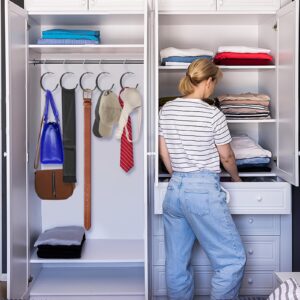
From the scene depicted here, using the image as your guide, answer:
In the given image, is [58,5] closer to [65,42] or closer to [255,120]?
[65,42]

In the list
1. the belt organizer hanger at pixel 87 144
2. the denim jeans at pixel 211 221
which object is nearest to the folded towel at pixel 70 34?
the belt organizer hanger at pixel 87 144

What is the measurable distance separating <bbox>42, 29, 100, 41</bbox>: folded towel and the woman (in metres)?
0.79

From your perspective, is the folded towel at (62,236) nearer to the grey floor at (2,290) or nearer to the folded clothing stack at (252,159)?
the grey floor at (2,290)

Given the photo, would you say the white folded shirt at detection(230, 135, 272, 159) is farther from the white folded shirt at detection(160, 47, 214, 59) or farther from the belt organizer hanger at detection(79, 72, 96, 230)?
the belt organizer hanger at detection(79, 72, 96, 230)

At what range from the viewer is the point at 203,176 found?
2.89 metres

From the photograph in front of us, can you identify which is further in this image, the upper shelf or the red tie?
the red tie

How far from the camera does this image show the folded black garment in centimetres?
340

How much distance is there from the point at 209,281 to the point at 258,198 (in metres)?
0.64

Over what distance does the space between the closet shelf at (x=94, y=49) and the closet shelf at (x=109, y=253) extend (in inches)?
52.6

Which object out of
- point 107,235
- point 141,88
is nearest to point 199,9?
point 141,88

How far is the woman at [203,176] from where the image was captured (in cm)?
287

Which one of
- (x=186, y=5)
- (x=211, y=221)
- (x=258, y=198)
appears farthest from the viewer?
(x=186, y=5)

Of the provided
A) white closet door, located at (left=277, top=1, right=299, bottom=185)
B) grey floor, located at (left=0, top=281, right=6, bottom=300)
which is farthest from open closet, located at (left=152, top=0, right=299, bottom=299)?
grey floor, located at (left=0, top=281, right=6, bottom=300)

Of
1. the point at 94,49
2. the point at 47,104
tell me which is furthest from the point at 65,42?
the point at 47,104
